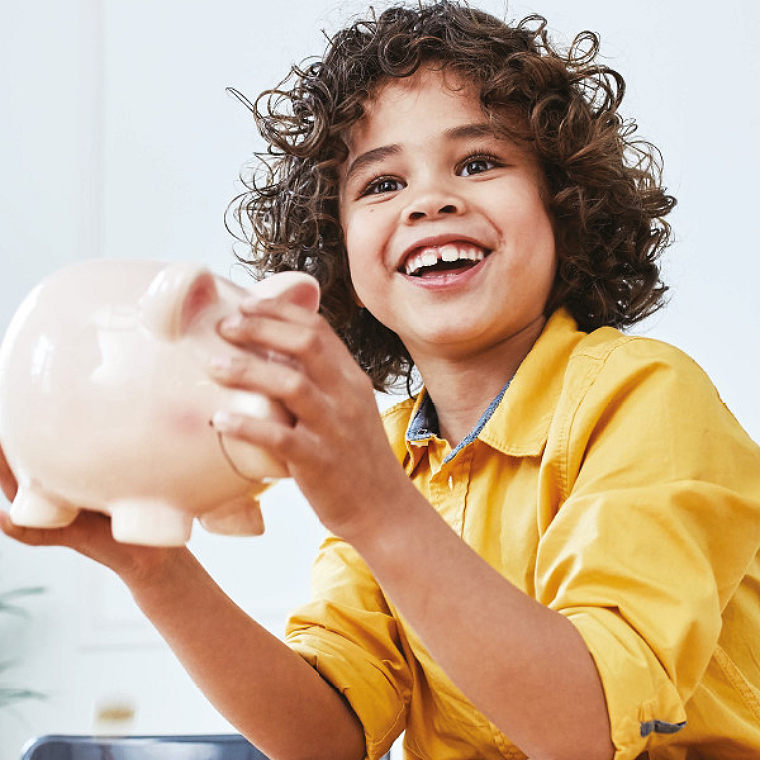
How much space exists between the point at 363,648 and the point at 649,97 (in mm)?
1865

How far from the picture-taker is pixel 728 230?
8.07 feet

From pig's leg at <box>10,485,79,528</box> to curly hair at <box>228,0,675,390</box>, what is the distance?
0.63 m

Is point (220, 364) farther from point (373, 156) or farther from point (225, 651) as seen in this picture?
point (373, 156)

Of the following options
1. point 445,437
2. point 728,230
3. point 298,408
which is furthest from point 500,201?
point 728,230

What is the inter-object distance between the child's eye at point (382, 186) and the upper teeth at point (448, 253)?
9cm

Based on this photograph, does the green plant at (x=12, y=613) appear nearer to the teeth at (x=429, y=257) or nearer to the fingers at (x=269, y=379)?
the teeth at (x=429, y=257)

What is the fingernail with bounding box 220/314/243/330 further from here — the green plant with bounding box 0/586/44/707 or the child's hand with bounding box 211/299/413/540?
the green plant with bounding box 0/586/44/707

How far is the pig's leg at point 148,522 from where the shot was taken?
21.8 inches

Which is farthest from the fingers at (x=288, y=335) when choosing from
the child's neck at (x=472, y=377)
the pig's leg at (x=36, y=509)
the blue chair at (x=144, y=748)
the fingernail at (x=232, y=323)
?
the blue chair at (x=144, y=748)

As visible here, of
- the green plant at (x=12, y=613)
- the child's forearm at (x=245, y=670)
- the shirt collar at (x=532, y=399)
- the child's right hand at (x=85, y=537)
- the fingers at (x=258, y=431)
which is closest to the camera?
the fingers at (x=258, y=431)

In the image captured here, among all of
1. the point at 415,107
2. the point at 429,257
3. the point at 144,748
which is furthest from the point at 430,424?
the point at 144,748

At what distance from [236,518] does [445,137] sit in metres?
0.53

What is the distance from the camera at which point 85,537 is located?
0.70 meters

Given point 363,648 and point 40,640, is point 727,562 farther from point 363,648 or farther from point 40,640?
point 40,640
